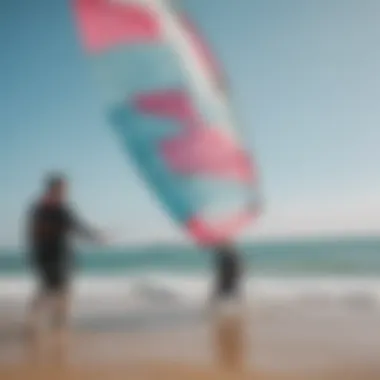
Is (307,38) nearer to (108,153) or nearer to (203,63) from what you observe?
(203,63)

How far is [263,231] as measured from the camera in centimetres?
175

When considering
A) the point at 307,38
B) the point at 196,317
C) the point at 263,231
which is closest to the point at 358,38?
the point at 307,38

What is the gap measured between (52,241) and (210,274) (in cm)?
38

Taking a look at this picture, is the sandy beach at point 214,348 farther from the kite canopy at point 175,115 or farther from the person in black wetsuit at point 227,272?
the kite canopy at point 175,115

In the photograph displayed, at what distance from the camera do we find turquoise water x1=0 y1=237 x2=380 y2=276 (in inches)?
67.9

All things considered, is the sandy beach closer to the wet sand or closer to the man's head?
the wet sand

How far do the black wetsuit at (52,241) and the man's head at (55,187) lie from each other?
0.8 inches

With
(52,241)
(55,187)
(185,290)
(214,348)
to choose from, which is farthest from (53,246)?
(214,348)

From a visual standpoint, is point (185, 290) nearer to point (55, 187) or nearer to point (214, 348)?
point (214, 348)

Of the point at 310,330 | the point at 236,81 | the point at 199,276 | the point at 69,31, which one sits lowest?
the point at 310,330

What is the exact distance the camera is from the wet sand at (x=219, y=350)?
5.63 ft

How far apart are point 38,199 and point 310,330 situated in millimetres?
701

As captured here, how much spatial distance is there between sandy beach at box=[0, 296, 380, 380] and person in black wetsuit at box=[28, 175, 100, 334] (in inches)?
2.7

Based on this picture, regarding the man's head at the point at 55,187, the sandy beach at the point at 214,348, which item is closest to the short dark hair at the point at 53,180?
the man's head at the point at 55,187
